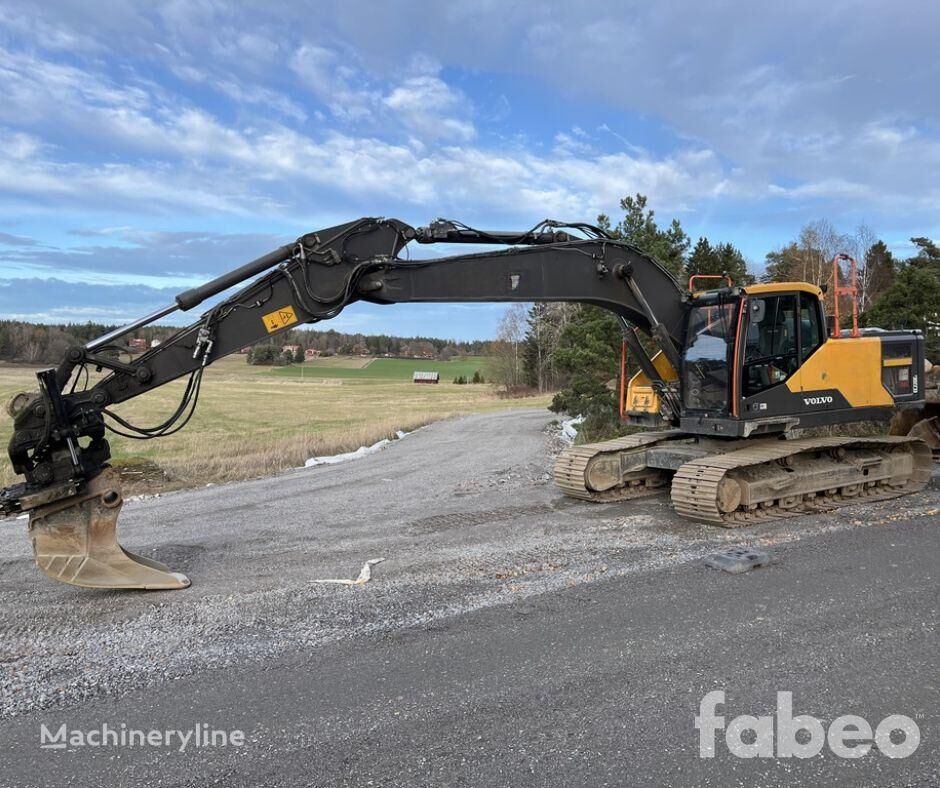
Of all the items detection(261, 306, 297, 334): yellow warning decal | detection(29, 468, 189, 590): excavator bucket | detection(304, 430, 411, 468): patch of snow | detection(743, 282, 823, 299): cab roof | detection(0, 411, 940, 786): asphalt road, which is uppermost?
detection(743, 282, 823, 299): cab roof

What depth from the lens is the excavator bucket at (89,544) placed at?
591 cm

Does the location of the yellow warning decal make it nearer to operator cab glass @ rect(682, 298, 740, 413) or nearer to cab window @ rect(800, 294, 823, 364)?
operator cab glass @ rect(682, 298, 740, 413)

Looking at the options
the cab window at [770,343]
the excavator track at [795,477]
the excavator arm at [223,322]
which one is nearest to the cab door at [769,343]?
the cab window at [770,343]

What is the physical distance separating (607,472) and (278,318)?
5.04 meters

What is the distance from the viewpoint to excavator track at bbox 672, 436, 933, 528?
8219mm

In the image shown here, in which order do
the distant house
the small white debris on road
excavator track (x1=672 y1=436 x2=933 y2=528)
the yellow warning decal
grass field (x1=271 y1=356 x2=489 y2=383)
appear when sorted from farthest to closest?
grass field (x1=271 y1=356 x2=489 y2=383)
the distant house
excavator track (x1=672 y1=436 x2=933 y2=528)
the yellow warning decal
the small white debris on road

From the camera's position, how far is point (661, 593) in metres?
5.84

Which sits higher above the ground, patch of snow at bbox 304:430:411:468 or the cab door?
the cab door

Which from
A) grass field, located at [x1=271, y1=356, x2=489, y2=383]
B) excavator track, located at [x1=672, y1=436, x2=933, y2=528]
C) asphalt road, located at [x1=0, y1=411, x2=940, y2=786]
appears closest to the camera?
asphalt road, located at [x1=0, y1=411, x2=940, y2=786]

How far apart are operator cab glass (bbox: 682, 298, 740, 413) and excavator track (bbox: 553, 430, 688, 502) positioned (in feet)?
3.47

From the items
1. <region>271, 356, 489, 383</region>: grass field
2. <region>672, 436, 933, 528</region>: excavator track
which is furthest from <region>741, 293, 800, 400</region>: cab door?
<region>271, 356, 489, 383</region>: grass field

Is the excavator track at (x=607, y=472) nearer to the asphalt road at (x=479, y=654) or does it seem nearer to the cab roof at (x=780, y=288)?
the asphalt road at (x=479, y=654)

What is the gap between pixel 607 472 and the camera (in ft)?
31.8

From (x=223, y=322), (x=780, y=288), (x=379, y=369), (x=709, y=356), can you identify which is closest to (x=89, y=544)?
(x=223, y=322)
